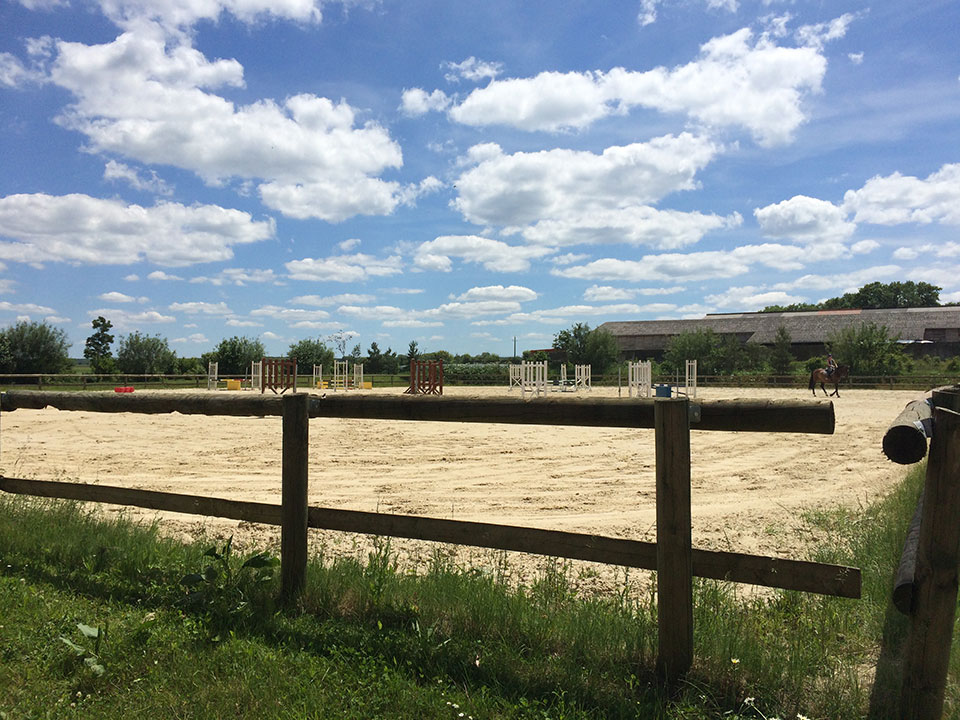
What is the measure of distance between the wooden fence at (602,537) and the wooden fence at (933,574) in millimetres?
240

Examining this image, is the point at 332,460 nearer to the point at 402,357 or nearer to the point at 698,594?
the point at 698,594

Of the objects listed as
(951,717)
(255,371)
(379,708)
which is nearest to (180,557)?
(379,708)

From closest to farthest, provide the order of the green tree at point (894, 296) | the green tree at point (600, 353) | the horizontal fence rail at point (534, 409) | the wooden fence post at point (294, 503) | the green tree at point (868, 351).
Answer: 1. the horizontal fence rail at point (534, 409)
2. the wooden fence post at point (294, 503)
3. the green tree at point (868, 351)
4. the green tree at point (600, 353)
5. the green tree at point (894, 296)

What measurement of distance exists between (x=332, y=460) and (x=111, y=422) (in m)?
9.24

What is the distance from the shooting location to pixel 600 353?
62750 millimetres

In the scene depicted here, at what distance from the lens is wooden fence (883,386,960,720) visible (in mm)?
2119

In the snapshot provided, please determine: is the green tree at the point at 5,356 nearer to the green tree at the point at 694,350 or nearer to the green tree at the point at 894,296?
the green tree at the point at 694,350

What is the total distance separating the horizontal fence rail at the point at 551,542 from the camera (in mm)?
2434

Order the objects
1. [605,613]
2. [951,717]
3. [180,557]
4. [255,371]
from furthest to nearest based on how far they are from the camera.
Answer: [255,371] → [180,557] → [605,613] → [951,717]

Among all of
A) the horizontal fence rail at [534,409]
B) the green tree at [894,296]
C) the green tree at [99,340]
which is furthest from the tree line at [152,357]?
the green tree at [894,296]

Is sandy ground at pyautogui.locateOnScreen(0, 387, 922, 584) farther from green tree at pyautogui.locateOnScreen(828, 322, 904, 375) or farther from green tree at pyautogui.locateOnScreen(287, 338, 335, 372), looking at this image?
green tree at pyautogui.locateOnScreen(287, 338, 335, 372)

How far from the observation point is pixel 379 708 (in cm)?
Answer: 239

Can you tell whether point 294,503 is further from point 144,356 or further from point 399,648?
point 144,356

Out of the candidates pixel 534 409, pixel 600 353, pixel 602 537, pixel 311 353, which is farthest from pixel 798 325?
pixel 602 537
